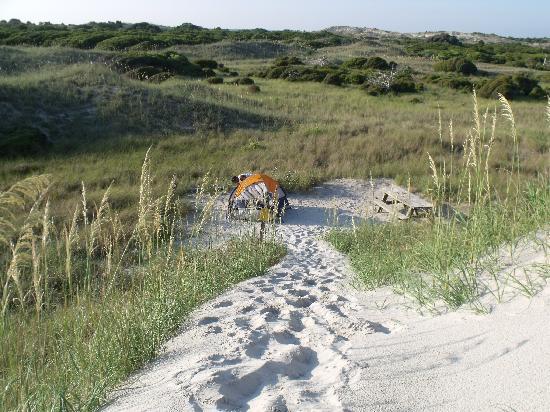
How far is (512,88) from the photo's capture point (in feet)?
92.4

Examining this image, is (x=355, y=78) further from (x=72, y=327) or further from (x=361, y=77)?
(x=72, y=327)

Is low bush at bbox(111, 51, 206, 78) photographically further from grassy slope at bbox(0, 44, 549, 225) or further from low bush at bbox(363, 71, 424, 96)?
low bush at bbox(363, 71, 424, 96)

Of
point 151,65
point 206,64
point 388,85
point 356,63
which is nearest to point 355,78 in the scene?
point 388,85

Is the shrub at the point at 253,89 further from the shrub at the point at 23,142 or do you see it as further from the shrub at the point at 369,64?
the shrub at the point at 369,64

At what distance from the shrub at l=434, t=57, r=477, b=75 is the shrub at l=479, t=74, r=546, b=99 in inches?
262

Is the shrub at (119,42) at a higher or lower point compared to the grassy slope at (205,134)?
higher

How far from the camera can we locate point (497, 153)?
53.1 ft

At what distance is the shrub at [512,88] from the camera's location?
27.7 meters

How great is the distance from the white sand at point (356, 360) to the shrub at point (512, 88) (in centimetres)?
2639

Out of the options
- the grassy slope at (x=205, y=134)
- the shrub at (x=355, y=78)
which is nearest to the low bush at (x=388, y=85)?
the shrub at (x=355, y=78)

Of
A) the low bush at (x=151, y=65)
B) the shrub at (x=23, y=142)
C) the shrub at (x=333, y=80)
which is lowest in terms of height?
the shrub at (x=23, y=142)

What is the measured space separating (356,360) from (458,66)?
37869 millimetres

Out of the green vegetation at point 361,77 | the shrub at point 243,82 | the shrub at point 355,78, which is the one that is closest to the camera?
the shrub at point 243,82

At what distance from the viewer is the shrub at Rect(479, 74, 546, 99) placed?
27703 mm
